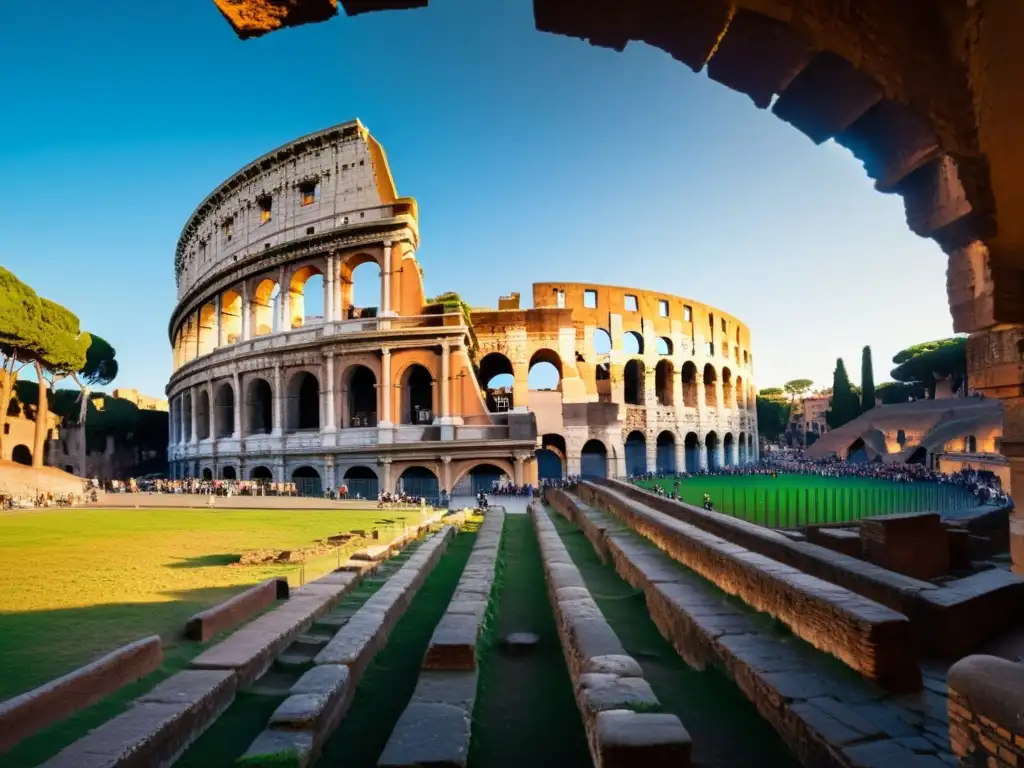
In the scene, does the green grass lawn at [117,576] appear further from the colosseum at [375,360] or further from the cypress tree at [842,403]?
the cypress tree at [842,403]

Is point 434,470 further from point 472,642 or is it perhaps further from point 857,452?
point 857,452

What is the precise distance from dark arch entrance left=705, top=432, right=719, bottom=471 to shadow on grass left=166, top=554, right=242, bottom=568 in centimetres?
3485

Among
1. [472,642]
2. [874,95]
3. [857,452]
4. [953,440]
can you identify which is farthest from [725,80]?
[857,452]

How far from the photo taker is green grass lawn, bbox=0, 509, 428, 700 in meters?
4.19

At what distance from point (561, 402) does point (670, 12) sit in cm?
2893

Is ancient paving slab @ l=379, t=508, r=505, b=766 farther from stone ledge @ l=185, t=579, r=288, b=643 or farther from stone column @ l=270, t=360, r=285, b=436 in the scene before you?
stone column @ l=270, t=360, r=285, b=436

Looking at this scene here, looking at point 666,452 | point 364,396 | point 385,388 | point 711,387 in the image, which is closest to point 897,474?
point 666,452

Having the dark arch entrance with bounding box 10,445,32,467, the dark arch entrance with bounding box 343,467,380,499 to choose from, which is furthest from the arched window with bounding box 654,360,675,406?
the dark arch entrance with bounding box 10,445,32,467

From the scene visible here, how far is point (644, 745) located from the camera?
2.47 meters

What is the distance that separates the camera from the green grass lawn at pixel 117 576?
13.7ft

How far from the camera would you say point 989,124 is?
9.22ft

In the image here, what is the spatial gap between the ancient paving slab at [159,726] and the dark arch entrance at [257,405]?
25.2m

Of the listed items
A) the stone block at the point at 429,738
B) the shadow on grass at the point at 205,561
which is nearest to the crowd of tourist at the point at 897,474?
the stone block at the point at 429,738

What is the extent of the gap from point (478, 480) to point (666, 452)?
668 inches
